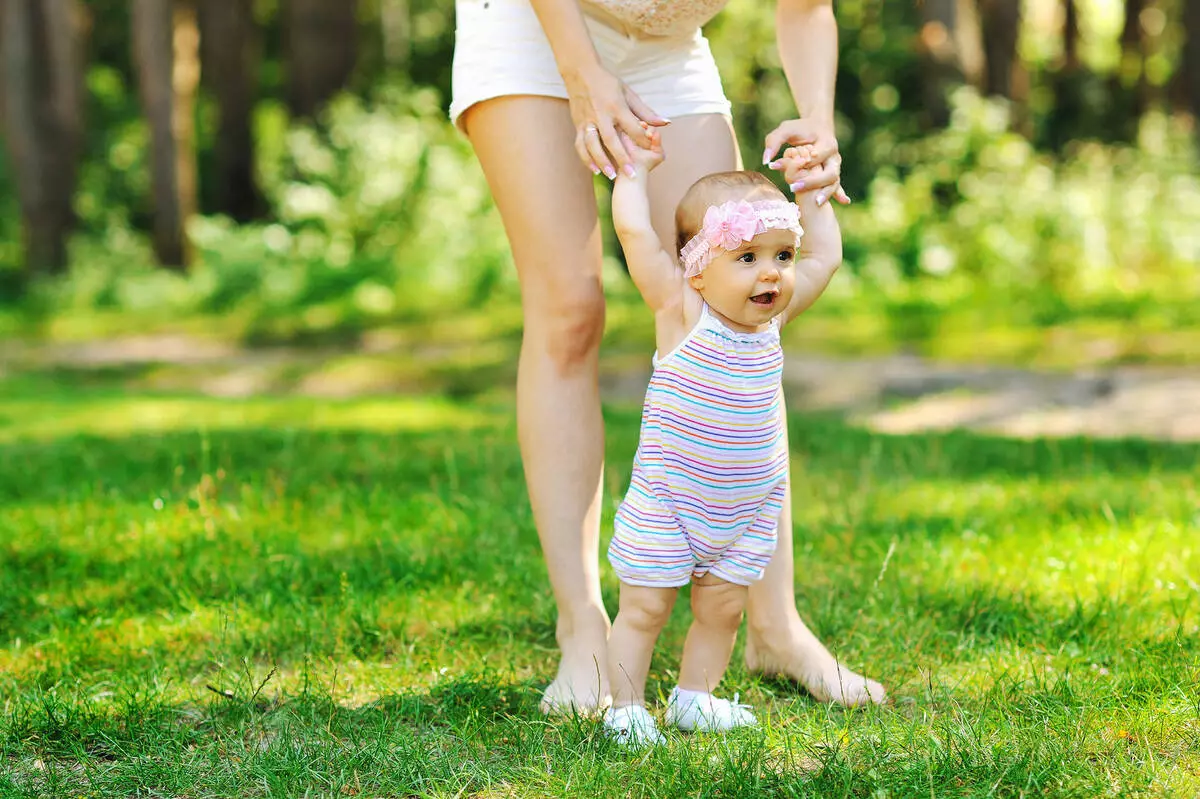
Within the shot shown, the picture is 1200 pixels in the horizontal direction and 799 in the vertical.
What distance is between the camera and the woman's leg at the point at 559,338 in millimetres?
2711

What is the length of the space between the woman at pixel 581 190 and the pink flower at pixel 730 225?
0.90 ft

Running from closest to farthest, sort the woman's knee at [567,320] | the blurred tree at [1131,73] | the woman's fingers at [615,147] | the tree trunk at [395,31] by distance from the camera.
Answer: the woman's fingers at [615,147] < the woman's knee at [567,320] < the tree trunk at [395,31] < the blurred tree at [1131,73]

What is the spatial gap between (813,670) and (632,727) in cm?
52

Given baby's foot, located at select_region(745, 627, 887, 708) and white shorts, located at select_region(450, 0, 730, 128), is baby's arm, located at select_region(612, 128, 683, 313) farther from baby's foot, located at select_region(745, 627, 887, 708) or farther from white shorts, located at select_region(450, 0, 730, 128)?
baby's foot, located at select_region(745, 627, 887, 708)

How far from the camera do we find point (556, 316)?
2.77 metres

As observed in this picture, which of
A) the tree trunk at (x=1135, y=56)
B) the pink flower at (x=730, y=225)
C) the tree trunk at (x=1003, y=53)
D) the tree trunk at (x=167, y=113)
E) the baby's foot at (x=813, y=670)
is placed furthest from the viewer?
the tree trunk at (x=1135, y=56)

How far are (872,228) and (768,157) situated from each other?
7382mm

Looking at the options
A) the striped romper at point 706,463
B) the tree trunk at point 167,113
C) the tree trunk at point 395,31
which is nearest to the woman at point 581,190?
the striped romper at point 706,463

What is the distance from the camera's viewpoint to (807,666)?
2.75m

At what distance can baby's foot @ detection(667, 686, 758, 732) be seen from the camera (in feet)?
8.14

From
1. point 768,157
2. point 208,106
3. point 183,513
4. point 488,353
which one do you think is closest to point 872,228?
point 488,353

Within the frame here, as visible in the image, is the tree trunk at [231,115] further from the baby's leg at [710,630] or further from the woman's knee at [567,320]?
the baby's leg at [710,630]

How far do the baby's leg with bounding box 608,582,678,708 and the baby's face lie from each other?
1.77 feet

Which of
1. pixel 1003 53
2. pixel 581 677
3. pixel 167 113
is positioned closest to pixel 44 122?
pixel 167 113
